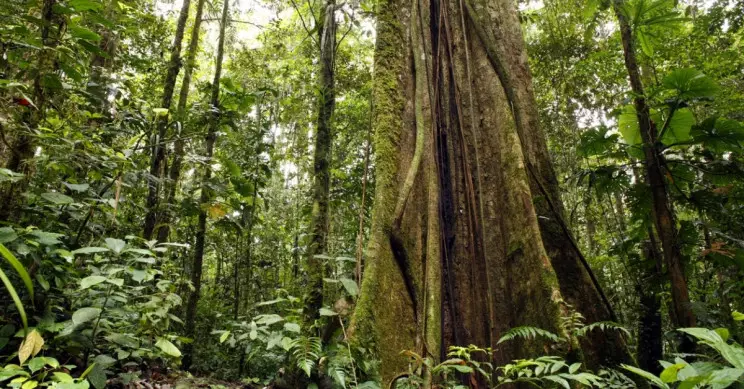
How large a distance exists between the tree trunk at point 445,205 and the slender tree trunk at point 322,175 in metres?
0.74

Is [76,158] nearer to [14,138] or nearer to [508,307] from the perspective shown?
[14,138]

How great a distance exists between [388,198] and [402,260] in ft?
1.21

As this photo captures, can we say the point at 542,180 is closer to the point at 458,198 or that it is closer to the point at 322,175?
the point at 458,198

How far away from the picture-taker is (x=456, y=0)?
11.4ft

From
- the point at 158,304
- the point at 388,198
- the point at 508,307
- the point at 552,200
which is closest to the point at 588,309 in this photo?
the point at 508,307

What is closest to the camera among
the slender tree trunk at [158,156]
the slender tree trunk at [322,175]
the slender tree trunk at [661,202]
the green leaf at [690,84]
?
the slender tree trunk at [661,202]

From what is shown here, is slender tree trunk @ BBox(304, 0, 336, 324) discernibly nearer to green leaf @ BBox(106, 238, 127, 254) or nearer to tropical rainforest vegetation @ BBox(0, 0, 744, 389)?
tropical rainforest vegetation @ BBox(0, 0, 744, 389)

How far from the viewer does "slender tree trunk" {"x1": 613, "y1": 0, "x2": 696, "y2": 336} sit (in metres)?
2.54

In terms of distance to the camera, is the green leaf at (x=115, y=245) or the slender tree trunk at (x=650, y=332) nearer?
the green leaf at (x=115, y=245)

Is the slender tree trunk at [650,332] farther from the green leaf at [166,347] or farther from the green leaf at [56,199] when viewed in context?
the green leaf at [56,199]

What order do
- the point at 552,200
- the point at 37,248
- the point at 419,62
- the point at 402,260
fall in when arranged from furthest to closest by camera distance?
1. the point at 419,62
2. the point at 552,200
3. the point at 402,260
4. the point at 37,248

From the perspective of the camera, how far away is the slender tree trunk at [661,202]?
2.54 meters

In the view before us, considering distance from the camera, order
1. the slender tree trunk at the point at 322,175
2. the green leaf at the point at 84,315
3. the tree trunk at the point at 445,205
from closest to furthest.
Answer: the green leaf at the point at 84,315 → the tree trunk at the point at 445,205 → the slender tree trunk at the point at 322,175

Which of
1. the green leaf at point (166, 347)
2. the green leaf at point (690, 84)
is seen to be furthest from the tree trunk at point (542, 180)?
the green leaf at point (166, 347)
